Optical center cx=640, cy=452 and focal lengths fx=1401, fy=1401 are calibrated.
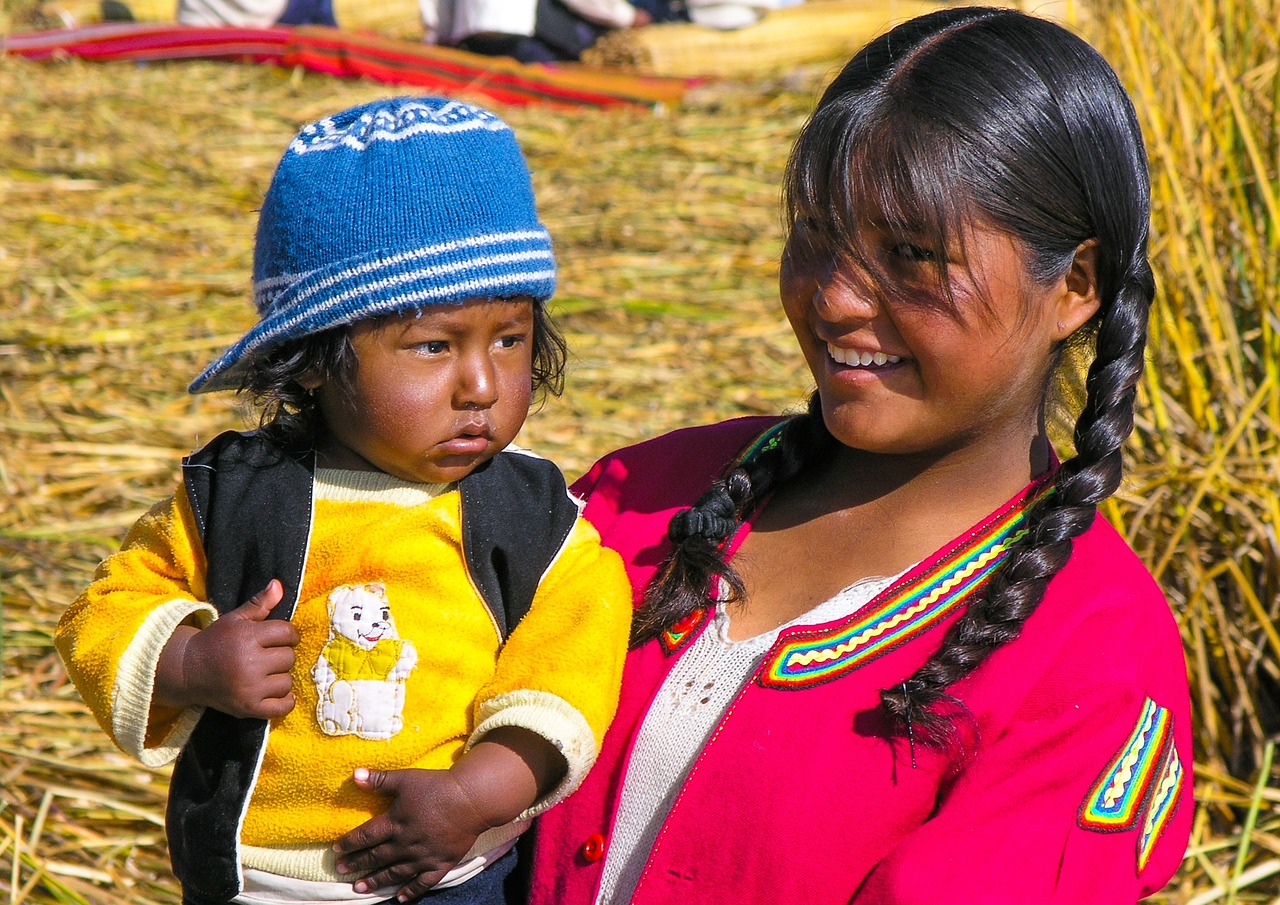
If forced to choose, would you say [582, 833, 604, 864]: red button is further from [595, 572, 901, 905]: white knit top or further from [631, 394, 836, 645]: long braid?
[631, 394, 836, 645]: long braid

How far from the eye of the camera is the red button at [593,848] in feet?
5.63

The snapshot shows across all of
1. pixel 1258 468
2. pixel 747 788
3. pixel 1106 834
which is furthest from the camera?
pixel 1258 468

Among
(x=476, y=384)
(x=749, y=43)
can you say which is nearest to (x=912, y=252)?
(x=476, y=384)

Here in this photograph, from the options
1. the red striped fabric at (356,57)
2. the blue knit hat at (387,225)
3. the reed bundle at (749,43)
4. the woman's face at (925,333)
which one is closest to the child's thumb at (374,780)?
the blue knit hat at (387,225)

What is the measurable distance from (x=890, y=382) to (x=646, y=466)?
493 mm

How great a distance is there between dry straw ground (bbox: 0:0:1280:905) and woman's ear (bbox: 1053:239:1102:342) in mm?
1173

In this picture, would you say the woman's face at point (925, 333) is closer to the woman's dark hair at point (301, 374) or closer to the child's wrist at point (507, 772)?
the woman's dark hair at point (301, 374)

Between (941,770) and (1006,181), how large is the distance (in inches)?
25.8

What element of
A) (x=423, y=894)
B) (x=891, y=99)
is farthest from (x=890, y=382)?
(x=423, y=894)

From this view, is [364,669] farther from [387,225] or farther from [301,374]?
[387,225]

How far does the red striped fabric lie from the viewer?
7090 millimetres

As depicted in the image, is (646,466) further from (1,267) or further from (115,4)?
(115,4)

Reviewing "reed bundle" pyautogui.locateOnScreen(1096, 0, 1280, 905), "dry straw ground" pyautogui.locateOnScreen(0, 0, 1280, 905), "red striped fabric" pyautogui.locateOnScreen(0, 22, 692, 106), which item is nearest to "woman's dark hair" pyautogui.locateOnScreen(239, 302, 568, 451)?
"dry straw ground" pyautogui.locateOnScreen(0, 0, 1280, 905)

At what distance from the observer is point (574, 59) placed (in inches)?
316
